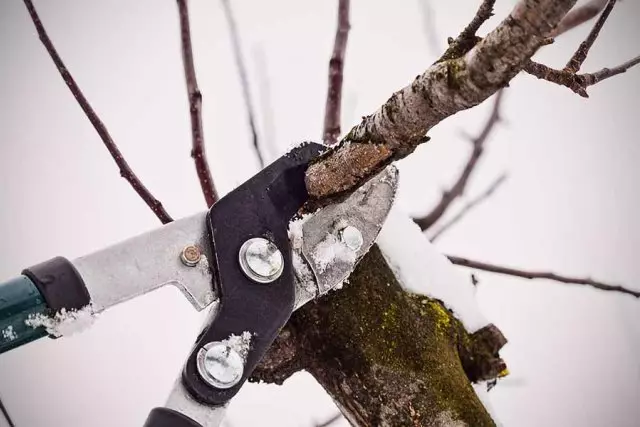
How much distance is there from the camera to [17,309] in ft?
2.52

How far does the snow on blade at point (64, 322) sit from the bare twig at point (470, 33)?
0.65 m

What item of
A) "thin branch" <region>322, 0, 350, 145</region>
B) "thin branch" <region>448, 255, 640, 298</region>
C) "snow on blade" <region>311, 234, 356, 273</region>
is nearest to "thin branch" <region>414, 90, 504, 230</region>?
"thin branch" <region>448, 255, 640, 298</region>

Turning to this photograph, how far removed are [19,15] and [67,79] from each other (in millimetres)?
1113

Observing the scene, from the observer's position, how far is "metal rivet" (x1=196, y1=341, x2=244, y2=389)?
2.74ft

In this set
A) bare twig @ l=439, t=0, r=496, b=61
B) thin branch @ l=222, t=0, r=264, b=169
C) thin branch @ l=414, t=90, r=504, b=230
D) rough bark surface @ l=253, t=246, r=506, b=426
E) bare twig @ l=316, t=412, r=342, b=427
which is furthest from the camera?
bare twig @ l=316, t=412, r=342, b=427

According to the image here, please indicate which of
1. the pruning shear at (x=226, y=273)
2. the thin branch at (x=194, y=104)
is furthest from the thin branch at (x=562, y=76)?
the thin branch at (x=194, y=104)

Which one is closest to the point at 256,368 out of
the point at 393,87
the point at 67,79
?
the point at 67,79

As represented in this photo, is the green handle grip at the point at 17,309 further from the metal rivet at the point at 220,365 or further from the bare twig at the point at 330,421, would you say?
the bare twig at the point at 330,421

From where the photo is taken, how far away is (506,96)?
2.28m

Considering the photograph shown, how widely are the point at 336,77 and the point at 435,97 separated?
1177 millimetres

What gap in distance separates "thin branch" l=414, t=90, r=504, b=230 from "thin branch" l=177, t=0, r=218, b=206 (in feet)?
3.00

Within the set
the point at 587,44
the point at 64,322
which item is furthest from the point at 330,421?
the point at 587,44

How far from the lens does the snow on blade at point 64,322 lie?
2.57 ft

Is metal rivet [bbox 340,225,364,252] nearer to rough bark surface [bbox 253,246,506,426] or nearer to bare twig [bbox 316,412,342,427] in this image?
rough bark surface [bbox 253,246,506,426]
